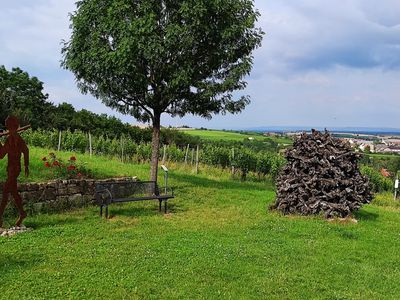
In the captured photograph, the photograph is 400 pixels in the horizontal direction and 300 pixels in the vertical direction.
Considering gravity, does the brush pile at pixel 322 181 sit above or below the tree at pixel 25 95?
below

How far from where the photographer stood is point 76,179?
34.8ft

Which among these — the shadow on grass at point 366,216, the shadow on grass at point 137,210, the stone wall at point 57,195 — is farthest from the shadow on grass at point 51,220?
the shadow on grass at point 366,216

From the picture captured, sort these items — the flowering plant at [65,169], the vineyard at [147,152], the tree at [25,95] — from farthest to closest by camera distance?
1. the tree at [25,95]
2. the vineyard at [147,152]
3. the flowering plant at [65,169]

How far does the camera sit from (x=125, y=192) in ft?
35.2

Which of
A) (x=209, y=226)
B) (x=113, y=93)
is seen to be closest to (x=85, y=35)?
(x=113, y=93)

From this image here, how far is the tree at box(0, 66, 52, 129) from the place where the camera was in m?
35.1

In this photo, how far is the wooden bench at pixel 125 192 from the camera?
961cm

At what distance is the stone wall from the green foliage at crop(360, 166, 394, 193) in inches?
958

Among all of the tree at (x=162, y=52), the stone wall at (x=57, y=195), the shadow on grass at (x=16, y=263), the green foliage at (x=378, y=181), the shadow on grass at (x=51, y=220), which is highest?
the tree at (x=162, y=52)

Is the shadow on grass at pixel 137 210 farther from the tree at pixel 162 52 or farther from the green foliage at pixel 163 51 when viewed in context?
the green foliage at pixel 163 51

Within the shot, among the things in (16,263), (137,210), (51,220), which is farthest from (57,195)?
(16,263)

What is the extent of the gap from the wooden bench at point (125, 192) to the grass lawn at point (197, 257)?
1.18 feet

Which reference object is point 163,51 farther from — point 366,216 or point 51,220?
point 366,216

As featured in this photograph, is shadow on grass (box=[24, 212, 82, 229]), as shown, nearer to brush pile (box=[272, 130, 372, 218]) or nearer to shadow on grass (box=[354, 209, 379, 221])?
brush pile (box=[272, 130, 372, 218])
